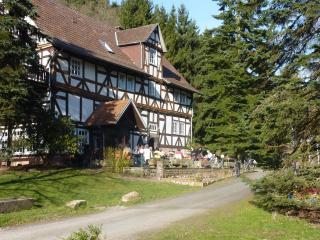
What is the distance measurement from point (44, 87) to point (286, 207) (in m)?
18.6

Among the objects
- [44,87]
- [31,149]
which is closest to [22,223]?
[31,149]

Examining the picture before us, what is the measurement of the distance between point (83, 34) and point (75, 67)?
15.4ft

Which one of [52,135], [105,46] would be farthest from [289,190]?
[105,46]

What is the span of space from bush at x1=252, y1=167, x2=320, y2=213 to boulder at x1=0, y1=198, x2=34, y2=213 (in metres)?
7.61

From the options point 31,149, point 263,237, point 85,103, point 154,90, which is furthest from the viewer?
point 154,90

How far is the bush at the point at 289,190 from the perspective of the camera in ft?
46.5

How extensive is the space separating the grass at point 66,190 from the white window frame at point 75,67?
8.14m

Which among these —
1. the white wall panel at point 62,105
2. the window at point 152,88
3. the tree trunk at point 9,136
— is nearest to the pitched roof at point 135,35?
the window at point 152,88

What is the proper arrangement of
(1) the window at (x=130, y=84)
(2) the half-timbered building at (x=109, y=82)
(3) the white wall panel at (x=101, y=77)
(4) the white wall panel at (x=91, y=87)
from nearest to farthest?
(2) the half-timbered building at (x=109, y=82) < (4) the white wall panel at (x=91, y=87) < (3) the white wall panel at (x=101, y=77) < (1) the window at (x=130, y=84)

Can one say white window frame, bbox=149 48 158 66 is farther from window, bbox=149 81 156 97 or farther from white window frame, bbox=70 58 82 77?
white window frame, bbox=70 58 82 77

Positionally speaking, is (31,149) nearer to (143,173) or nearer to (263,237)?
(143,173)

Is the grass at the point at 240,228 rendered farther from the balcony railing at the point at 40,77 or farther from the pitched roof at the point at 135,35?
the pitched roof at the point at 135,35

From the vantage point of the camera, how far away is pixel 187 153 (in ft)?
149

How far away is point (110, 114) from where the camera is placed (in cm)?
3328
